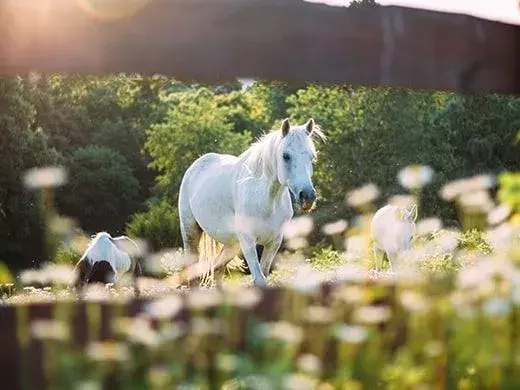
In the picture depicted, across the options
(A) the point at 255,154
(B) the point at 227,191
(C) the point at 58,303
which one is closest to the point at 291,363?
(C) the point at 58,303

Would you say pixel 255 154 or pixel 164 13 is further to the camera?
pixel 255 154

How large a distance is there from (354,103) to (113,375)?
71.0ft

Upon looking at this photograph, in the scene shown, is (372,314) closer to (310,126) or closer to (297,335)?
(297,335)

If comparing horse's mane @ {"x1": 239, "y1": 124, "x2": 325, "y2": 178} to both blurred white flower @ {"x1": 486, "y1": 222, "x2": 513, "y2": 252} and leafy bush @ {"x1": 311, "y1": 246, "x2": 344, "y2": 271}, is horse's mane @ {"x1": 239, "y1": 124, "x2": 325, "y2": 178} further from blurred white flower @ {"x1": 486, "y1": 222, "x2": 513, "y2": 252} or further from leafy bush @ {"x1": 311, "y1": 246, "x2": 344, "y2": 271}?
blurred white flower @ {"x1": 486, "y1": 222, "x2": 513, "y2": 252}

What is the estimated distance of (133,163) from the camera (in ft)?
101

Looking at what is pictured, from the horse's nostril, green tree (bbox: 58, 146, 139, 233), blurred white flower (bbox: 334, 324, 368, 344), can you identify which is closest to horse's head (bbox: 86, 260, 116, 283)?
the horse's nostril

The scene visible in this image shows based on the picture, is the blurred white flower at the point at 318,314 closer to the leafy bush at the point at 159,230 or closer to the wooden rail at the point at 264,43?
the wooden rail at the point at 264,43

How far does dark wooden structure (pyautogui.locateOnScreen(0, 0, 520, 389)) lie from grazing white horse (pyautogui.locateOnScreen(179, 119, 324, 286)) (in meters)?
4.10

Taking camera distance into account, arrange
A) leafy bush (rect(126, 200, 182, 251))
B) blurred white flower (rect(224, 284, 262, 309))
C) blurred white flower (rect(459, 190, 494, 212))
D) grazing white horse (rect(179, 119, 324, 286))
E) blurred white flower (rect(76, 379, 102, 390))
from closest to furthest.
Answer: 1. blurred white flower (rect(76, 379, 102, 390))
2. blurred white flower (rect(224, 284, 262, 309))
3. blurred white flower (rect(459, 190, 494, 212))
4. grazing white horse (rect(179, 119, 324, 286))
5. leafy bush (rect(126, 200, 182, 251))

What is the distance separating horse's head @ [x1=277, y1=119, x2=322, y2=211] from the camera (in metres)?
6.04

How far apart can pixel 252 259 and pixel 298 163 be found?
0.96 metres

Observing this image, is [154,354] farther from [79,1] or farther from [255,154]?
[255,154]

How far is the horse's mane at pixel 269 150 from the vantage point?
243 inches

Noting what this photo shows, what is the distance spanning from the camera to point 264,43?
1462mm
